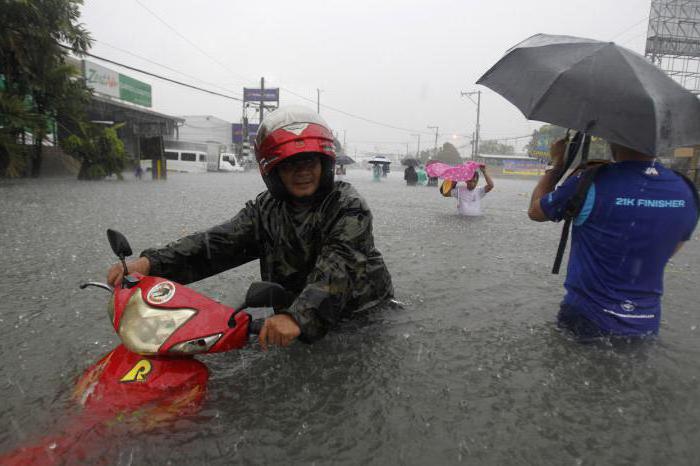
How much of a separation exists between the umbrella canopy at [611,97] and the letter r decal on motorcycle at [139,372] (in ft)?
7.62

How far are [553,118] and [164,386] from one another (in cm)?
233

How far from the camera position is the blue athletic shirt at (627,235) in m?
2.28

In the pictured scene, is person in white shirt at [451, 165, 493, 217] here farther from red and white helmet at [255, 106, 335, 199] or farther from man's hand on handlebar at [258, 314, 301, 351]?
man's hand on handlebar at [258, 314, 301, 351]

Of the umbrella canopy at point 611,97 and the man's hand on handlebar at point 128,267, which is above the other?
the umbrella canopy at point 611,97

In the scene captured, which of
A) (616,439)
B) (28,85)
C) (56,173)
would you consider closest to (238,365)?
(616,439)

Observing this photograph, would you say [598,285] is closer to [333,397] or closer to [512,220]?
[333,397]

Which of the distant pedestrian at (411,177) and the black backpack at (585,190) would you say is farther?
the distant pedestrian at (411,177)

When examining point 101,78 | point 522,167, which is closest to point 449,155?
point 522,167

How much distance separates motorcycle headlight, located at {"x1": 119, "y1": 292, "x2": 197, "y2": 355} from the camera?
1.79 m

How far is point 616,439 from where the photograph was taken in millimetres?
1947

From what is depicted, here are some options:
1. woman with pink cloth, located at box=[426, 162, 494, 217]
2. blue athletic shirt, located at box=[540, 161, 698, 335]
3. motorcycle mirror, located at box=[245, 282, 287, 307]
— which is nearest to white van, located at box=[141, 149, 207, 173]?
woman with pink cloth, located at box=[426, 162, 494, 217]

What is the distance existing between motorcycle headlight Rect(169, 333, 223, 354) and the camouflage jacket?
15.5 inches

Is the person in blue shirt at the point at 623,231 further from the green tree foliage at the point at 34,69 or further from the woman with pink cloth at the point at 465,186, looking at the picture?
Answer: the green tree foliage at the point at 34,69

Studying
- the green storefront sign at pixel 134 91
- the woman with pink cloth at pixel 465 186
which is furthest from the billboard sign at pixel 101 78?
the woman with pink cloth at pixel 465 186
